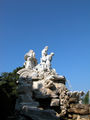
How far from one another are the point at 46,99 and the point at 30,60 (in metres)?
6.24

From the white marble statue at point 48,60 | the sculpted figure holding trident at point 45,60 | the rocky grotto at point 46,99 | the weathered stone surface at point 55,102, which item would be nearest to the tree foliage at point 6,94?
the rocky grotto at point 46,99

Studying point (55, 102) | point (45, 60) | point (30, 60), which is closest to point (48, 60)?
point (45, 60)

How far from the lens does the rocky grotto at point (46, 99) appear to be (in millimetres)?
11039

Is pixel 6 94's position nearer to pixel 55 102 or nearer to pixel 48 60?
pixel 55 102

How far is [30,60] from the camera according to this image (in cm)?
1884

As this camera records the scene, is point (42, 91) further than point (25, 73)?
No

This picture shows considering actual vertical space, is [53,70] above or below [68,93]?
above

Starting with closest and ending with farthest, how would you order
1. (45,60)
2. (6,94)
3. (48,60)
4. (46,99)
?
(6,94)
(46,99)
(48,60)
(45,60)

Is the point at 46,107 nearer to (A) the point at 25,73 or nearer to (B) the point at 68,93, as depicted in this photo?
(B) the point at 68,93

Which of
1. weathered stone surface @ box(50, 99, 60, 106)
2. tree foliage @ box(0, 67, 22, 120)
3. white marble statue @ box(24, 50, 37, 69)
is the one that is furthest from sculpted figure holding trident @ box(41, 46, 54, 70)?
tree foliage @ box(0, 67, 22, 120)

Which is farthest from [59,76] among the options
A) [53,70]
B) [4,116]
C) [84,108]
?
[4,116]

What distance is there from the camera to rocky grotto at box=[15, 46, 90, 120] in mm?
11039

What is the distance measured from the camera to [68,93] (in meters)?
14.9

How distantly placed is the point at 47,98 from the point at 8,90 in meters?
4.07
